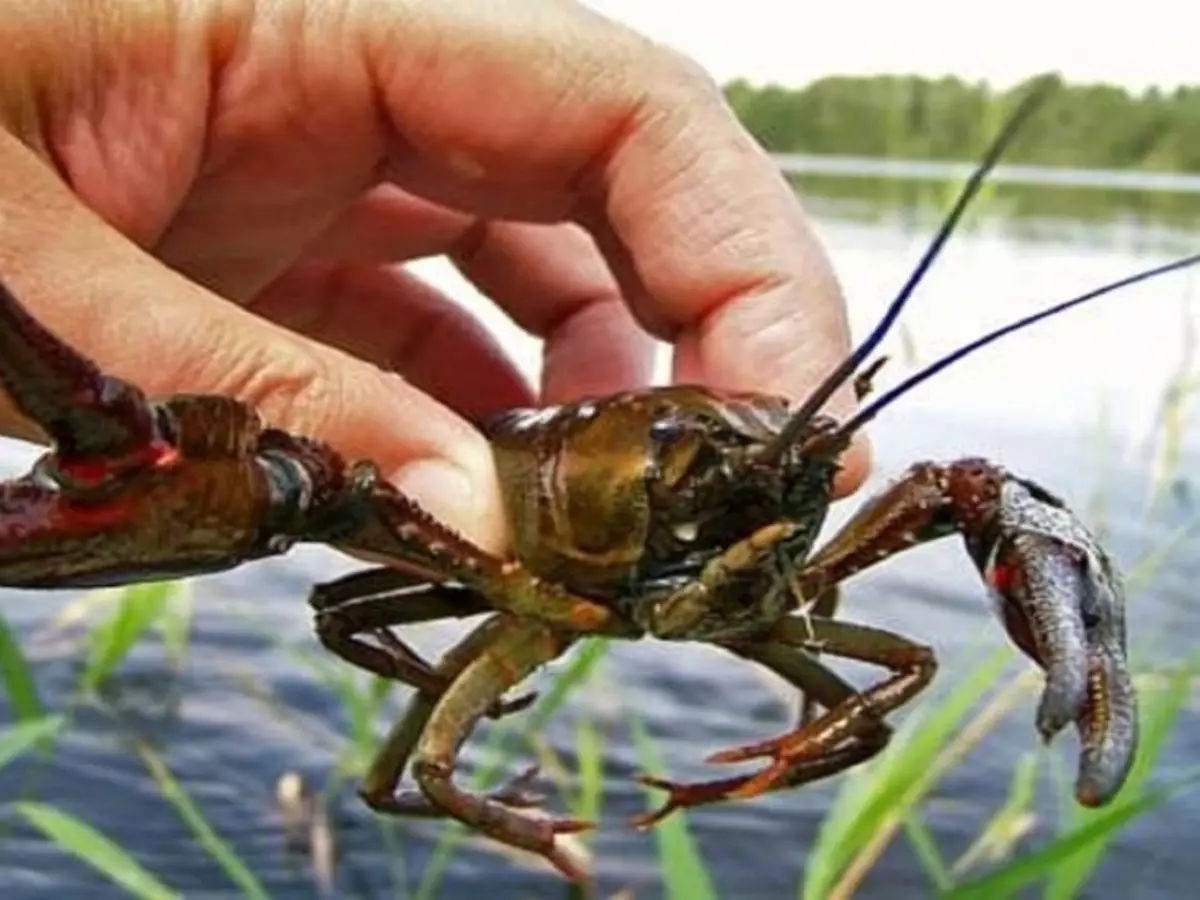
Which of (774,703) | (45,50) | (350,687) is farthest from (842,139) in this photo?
(45,50)

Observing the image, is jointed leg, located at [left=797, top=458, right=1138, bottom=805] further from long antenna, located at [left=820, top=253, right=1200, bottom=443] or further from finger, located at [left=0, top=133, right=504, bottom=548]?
finger, located at [left=0, top=133, right=504, bottom=548]

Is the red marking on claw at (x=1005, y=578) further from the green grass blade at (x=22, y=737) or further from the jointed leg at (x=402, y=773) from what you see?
the green grass blade at (x=22, y=737)

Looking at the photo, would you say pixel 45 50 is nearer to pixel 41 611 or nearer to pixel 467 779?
pixel 467 779

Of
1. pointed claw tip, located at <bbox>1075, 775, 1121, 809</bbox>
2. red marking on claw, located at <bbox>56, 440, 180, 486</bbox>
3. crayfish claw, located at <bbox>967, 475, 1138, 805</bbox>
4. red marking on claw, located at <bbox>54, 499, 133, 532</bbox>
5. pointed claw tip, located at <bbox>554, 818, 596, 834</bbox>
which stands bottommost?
pointed claw tip, located at <bbox>554, 818, 596, 834</bbox>

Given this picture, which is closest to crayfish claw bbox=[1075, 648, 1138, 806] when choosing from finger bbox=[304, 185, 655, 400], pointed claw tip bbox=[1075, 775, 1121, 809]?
pointed claw tip bbox=[1075, 775, 1121, 809]

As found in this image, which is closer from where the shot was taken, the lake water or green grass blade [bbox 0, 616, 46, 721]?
green grass blade [bbox 0, 616, 46, 721]
